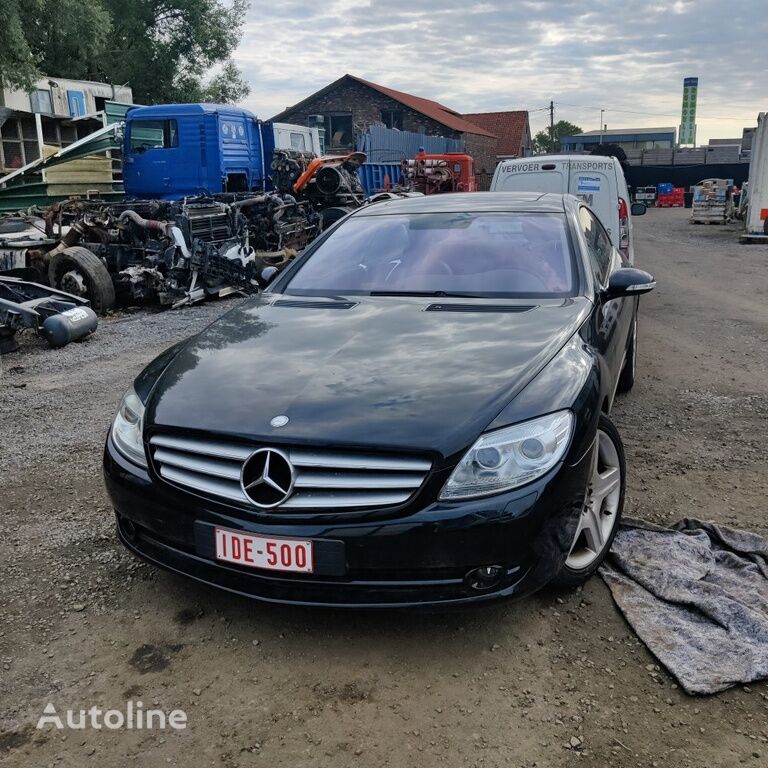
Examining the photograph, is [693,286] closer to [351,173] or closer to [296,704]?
[351,173]

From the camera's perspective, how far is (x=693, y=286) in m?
11.3

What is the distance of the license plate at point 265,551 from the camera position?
2.31 metres

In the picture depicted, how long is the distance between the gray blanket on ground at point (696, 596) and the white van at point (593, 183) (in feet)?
19.5

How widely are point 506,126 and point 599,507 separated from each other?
188 feet

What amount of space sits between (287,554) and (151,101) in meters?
33.5

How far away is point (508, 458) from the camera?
7.72 feet

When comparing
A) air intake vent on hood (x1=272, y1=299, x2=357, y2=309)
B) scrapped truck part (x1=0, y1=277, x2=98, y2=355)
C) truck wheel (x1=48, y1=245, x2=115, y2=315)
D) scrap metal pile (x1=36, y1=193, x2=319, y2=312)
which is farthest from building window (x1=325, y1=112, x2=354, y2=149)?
air intake vent on hood (x1=272, y1=299, x2=357, y2=309)

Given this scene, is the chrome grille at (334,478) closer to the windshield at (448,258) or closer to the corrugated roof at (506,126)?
the windshield at (448,258)

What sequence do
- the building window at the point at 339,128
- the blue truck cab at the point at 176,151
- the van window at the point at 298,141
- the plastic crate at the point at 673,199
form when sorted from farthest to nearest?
the building window at the point at 339,128
the plastic crate at the point at 673,199
the van window at the point at 298,141
the blue truck cab at the point at 176,151

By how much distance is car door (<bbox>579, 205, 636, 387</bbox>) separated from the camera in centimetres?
351

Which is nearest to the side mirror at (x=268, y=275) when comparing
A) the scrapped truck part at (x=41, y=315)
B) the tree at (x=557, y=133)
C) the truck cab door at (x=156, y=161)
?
the scrapped truck part at (x=41, y=315)

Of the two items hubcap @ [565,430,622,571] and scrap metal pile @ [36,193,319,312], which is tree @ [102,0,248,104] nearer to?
scrap metal pile @ [36,193,319,312]

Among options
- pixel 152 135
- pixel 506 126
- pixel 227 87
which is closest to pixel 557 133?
pixel 506 126

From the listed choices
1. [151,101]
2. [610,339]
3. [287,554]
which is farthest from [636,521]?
[151,101]
